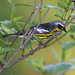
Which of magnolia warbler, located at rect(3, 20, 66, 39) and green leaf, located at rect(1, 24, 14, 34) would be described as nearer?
green leaf, located at rect(1, 24, 14, 34)

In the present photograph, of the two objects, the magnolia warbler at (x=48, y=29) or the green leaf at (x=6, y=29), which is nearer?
the green leaf at (x=6, y=29)

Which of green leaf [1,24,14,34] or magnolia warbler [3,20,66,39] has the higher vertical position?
green leaf [1,24,14,34]

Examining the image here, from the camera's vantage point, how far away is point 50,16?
105 inches

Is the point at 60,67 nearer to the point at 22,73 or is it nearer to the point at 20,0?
the point at 20,0

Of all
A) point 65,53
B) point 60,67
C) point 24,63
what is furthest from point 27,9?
point 60,67

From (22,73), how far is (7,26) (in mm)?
2244

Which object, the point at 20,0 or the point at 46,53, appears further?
the point at 46,53

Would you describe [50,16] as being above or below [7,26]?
below

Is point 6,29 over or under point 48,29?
over

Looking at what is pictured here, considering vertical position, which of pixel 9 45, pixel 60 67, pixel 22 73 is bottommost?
pixel 22 73

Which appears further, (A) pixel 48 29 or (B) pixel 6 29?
(A) pixel 48 29

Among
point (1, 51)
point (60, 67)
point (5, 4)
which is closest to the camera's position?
point (1, 51)

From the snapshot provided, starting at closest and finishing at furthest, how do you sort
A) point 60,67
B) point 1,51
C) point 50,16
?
1. point 1,51
2. point 60,67
3. point 50,16

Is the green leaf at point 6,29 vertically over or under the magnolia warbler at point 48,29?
over
